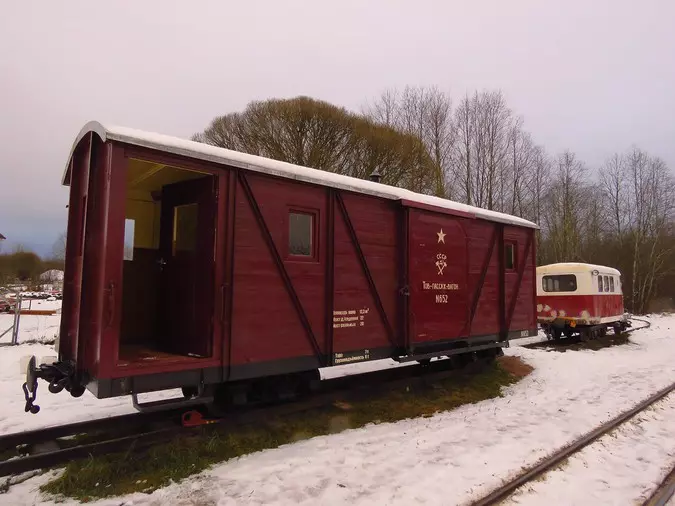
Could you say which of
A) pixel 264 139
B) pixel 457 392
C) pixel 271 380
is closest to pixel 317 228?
pixel 271 380

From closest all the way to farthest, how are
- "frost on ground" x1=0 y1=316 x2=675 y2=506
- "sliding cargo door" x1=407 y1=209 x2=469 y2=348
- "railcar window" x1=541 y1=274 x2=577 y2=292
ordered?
"frost on ground" x1=0 y1=316 x2=675 y2=506 → "sliding cargo door" x1=407 y1=209 x2=469 y2=348 → "railcar window" x1=541 y1=274 x2=577 y2=292

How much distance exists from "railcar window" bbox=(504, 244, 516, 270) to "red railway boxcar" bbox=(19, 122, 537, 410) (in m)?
2.50

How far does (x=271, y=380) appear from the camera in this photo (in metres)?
5.88

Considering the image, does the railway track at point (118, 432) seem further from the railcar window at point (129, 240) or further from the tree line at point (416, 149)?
the tree line at point (416, 149)

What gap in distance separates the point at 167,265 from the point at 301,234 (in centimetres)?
181

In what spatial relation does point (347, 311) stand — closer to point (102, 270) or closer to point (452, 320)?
point (452, 320)

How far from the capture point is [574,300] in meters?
17.1

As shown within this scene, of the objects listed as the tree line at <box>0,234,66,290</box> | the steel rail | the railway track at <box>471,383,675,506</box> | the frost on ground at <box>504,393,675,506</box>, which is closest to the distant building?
the tree line at <box>0,234,66,290</box>

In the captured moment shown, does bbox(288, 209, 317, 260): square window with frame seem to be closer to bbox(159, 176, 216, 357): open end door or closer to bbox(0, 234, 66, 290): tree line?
bbox(159, 176, 216, 357): open end door

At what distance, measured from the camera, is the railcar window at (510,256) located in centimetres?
980

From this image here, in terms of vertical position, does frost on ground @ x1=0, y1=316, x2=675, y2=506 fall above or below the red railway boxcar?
below

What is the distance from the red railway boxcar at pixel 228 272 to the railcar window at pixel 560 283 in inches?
454

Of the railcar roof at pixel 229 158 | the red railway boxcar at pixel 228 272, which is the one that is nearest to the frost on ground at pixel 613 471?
the red railway boxcar at pixel 228 272

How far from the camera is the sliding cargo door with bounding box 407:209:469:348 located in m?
7.28
